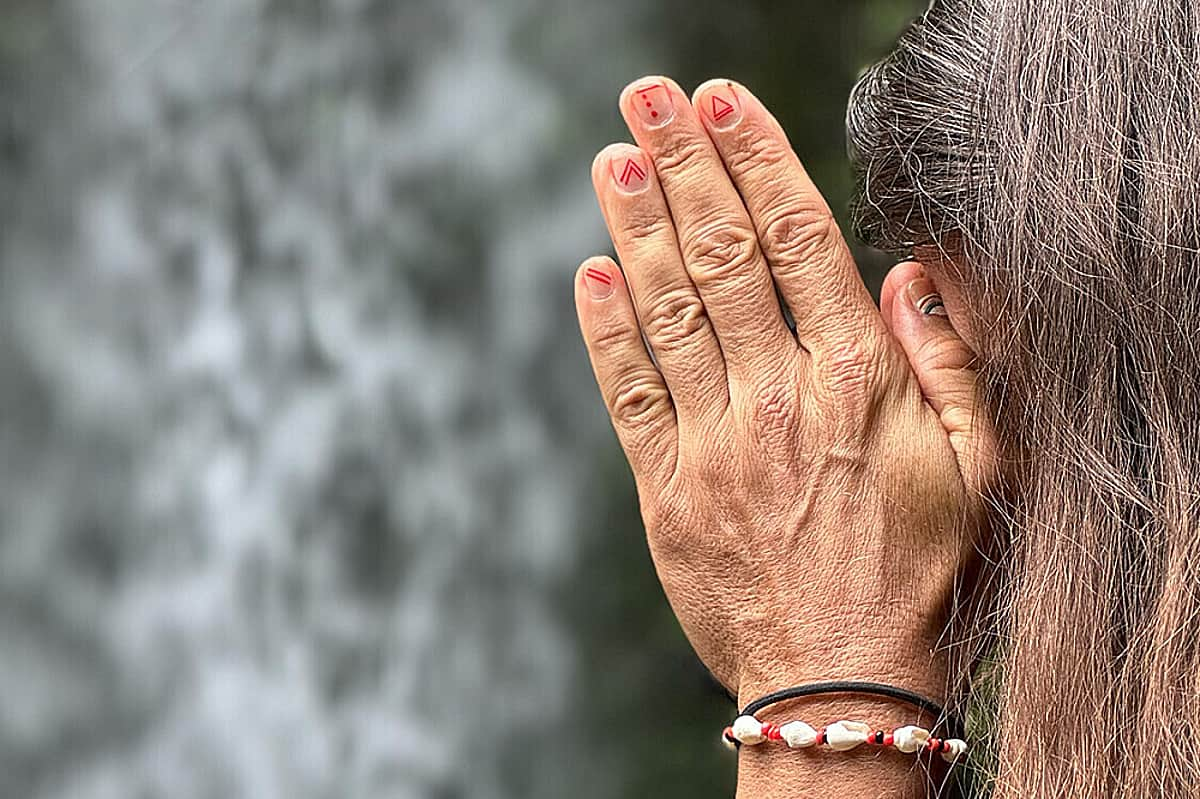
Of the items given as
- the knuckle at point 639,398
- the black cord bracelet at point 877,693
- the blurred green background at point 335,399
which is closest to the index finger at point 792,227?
the knuckle at point 639,398

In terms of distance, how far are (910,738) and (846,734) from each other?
0.04 m

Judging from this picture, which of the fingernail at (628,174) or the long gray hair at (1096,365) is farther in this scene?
the fingernail at (628,174)

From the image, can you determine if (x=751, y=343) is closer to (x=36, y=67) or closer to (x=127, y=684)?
(x=127, y=684)

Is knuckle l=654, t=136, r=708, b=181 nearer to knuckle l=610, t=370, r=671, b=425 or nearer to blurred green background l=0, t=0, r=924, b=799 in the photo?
knuckle l=610, t=370, r=671, b=425

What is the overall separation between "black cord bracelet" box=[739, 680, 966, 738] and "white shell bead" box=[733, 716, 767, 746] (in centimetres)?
1

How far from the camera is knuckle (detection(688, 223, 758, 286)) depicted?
3.55 feet

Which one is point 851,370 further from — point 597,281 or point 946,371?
point 597,281

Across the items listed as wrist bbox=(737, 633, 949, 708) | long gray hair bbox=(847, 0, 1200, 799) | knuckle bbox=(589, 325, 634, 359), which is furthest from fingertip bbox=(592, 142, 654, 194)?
wrist bbox=(737, 633, 949, 708)

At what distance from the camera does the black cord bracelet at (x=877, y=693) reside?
103cm

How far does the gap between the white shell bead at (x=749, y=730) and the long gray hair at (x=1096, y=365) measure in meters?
0.17

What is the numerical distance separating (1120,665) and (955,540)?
0.16 metres

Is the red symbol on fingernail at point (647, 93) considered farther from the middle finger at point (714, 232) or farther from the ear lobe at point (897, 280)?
the ear lobe at point (897, 280)

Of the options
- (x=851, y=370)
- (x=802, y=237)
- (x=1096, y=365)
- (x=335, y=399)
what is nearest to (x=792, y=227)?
(x=802, y=237)

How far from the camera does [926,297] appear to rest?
109 centimetres
